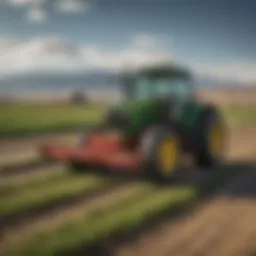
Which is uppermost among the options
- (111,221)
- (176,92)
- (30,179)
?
(176,92)

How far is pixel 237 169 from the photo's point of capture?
6.19ft

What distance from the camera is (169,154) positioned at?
1.84 metres

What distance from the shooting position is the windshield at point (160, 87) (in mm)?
1702

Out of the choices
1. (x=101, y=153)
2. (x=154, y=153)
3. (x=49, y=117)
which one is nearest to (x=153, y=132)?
(x=154, y=153)

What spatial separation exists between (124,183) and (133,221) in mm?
206

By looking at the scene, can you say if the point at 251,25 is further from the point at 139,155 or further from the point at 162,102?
the point at 139,155

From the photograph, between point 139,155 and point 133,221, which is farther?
point 139,155

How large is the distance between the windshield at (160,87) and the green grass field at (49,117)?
157 mm

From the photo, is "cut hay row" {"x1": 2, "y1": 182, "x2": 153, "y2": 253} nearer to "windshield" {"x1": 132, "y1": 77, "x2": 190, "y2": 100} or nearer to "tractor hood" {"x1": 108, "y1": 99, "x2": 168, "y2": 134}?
"tractor hood" {"x1": 108, "y1": 99, "x2": 168, "y2": 134}

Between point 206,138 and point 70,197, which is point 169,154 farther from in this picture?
point 70,197

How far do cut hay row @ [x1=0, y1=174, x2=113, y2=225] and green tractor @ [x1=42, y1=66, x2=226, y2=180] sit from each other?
67 mm

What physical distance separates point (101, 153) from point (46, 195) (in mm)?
296

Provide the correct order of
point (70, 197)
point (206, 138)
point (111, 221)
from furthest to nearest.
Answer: point (206, 138) < point (70, 197) < point (111, 221)

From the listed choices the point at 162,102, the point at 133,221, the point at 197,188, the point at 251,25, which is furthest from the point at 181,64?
the point at 133,221
